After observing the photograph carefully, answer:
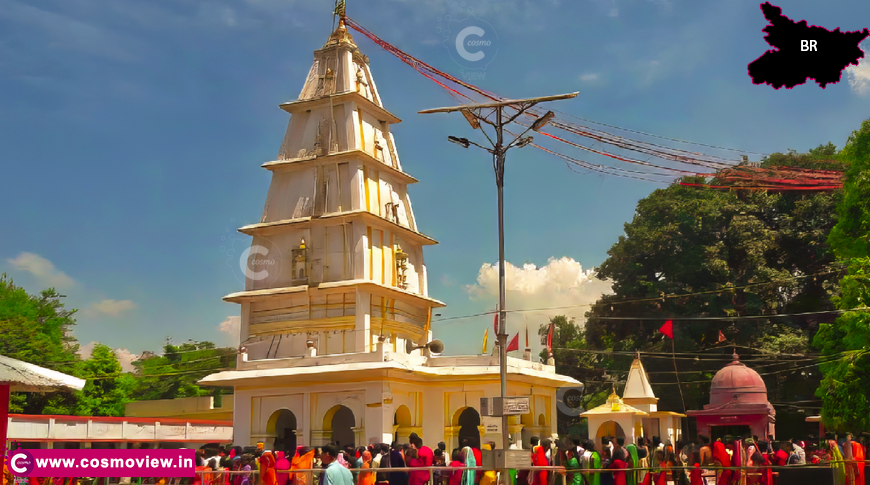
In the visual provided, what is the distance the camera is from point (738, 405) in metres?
37.0

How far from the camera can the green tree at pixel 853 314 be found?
28.7 metres

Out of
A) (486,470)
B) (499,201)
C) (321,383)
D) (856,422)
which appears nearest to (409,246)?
(321,383)

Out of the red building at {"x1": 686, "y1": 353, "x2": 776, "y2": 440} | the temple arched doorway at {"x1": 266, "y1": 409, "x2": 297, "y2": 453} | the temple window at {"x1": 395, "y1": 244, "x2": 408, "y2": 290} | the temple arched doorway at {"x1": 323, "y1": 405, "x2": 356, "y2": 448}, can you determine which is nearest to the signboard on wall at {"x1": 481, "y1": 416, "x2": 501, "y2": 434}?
the temple arched doorway at {"x1": 323, "y1": 405, "x2": 356, "y2": 448}

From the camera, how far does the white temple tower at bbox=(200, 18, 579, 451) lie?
2959cm

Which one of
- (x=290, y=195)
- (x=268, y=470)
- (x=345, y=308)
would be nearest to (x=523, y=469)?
(x=268, y=470)

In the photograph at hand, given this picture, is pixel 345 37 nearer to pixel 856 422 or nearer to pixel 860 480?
pixel 856 422

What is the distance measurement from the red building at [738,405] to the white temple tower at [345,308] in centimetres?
800

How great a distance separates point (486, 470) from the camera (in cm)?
1611

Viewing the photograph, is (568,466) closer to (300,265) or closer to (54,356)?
(300,265)

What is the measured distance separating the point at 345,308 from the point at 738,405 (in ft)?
59.6

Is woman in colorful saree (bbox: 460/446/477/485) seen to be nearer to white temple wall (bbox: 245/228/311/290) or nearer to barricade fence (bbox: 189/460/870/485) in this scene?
barricade fence (bbox: 189/460/870/485)

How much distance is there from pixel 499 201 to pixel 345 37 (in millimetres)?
19183

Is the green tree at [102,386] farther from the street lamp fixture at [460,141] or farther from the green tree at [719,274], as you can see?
the street lamp fixture at [460,141]

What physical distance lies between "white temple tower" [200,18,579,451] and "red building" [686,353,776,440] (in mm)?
8005
